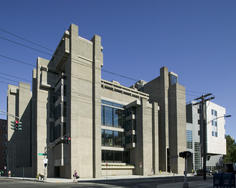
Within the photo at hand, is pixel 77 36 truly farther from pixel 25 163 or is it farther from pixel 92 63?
pixel 25 163

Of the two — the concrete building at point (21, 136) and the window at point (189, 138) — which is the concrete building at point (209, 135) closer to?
the window at point (189, 138)

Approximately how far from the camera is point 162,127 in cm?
Result: 6256

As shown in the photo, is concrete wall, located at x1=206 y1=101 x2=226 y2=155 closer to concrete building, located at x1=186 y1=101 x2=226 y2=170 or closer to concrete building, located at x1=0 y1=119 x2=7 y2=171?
concrete building, located at x1=186 y1=101 x2=226 y2=170

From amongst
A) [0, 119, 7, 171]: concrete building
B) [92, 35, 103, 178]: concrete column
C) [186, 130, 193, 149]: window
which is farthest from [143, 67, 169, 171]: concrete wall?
[0, 119, 7, 171]: concrete building

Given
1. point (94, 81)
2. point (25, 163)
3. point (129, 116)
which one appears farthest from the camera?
point (25, 163)

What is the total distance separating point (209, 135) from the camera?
74.3 meters

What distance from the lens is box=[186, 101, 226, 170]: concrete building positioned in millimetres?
67062

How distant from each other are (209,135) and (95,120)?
41537 mm

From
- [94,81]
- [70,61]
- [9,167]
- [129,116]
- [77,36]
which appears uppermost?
[77,36]

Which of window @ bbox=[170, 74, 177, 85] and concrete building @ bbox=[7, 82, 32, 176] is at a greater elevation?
window @ bbox=[170, 74, 177, 85]

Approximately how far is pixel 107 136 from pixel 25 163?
91.4ft

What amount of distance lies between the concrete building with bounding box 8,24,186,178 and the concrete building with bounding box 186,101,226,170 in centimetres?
701

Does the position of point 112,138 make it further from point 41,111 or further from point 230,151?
point 230,151

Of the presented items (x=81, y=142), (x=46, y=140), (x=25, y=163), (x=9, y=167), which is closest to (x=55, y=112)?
(x=46, y=140)
